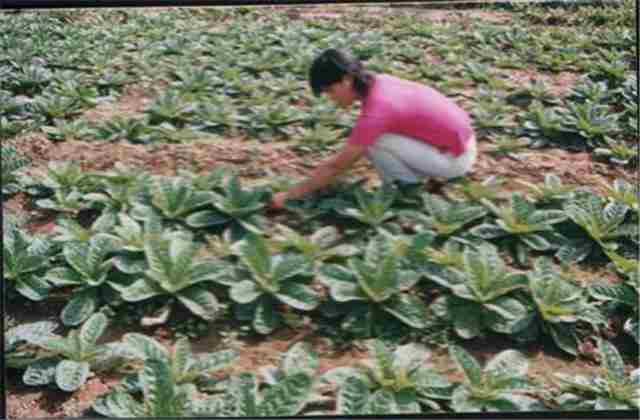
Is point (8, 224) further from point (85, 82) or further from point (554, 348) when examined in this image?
point (554, 348)

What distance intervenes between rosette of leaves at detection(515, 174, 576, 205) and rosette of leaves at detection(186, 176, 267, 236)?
0.89 metres

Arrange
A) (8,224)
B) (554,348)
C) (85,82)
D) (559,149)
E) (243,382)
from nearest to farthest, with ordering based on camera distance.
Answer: (243,382) → (554,348) → (8,224) → (559,149) → (85,82)

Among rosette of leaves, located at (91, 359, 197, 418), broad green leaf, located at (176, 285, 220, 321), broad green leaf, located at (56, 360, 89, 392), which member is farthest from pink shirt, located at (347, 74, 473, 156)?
broad green leaf, located at (56, 360, 89, 392)

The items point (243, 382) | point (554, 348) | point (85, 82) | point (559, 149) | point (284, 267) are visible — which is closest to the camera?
point (243, 382)

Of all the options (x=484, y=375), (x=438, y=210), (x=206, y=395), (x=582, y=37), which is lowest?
(x=206, y=395)

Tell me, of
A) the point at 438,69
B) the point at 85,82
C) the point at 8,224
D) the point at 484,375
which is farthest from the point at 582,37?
the point at 8,224

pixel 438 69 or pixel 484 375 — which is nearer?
pixel 484 375

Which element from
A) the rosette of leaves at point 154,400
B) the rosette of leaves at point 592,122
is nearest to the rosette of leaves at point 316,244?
the rosette of leaves at point 154,400

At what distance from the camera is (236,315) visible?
2.01 m

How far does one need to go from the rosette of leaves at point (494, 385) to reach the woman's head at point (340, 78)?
0.86 meters

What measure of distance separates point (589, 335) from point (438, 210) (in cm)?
59

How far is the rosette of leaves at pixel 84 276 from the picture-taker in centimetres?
201

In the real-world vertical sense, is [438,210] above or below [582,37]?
below

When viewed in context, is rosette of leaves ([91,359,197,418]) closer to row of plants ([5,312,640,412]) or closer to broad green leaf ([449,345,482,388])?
row of plants ([5,312,640,412])
